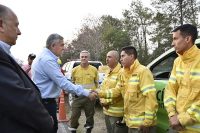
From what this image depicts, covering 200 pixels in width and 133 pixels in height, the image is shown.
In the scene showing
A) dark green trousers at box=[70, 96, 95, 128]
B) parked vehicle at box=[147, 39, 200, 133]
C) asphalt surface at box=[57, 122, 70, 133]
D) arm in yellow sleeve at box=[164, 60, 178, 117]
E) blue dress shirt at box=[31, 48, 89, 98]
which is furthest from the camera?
asphalt surface at box=[57, 122, 70, 133]

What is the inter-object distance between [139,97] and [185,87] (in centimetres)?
109

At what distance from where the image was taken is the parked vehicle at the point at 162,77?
4.72 meters

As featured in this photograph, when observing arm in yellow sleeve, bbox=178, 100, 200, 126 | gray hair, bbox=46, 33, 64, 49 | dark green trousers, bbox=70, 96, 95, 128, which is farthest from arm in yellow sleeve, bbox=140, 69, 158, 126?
dark green trousers, bbox=70, 96, 95, 128

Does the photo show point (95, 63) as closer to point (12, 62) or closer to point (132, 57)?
point (132, 57)

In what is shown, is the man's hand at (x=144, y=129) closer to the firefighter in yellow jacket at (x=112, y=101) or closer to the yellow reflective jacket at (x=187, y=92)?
the yellow reflective jacket at (x=187, y=92)

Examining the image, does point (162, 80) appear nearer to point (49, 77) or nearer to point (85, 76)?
point (49, 77)

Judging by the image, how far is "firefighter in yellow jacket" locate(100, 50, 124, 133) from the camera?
5.69 metres

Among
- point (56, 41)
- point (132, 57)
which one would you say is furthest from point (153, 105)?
point (56, 41)

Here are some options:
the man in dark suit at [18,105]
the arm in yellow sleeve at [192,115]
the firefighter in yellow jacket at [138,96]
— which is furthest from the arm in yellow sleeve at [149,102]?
the man in dark suit at [18,105]

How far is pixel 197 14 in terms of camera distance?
3042 cm

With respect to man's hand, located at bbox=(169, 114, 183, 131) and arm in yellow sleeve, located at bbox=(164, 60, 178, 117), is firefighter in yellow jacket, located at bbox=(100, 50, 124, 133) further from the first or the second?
man's hand, located at bbox=(169, 114, 183, 131)

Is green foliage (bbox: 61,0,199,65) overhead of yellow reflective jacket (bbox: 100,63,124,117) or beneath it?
overhead

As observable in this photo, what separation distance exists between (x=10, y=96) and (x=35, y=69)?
3.24 m

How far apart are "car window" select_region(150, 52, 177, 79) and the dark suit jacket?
3034 millimetres
